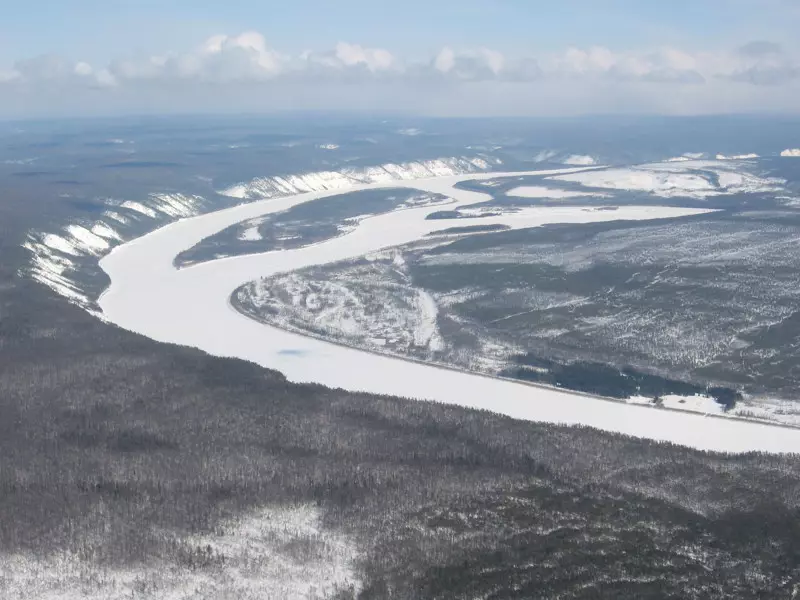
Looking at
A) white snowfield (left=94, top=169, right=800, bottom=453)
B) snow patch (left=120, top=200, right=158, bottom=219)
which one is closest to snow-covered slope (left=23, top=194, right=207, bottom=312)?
snow patch (left=120, top=200, right=158, bottom=219)

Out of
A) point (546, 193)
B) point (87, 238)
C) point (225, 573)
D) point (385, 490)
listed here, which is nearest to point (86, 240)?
point (87, 238)

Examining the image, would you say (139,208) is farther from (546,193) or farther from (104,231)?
(546,193)

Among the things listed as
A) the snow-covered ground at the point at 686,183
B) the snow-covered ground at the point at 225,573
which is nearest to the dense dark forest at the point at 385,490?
the snow-covered ground at the point at 225,573

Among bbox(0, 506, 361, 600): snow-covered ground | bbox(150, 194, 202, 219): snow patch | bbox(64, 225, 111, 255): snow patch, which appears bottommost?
bbox(0, 506, 361, 600): snow-covered ground

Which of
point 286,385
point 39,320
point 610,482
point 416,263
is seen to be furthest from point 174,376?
point 416,263

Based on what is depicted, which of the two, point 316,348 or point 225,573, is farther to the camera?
point 316,348

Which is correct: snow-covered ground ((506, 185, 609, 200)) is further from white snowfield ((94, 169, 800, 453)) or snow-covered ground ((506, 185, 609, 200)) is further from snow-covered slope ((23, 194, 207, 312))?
snow-covered slope ((23, 194, 207, 312))
